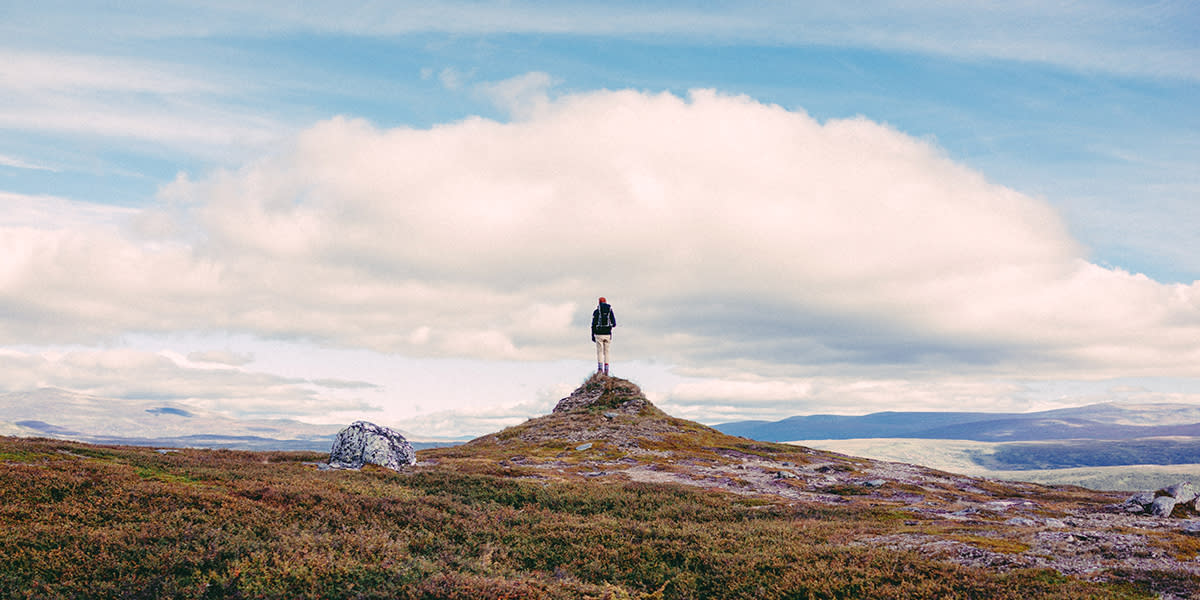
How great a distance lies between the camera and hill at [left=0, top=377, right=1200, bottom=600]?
16984 mm

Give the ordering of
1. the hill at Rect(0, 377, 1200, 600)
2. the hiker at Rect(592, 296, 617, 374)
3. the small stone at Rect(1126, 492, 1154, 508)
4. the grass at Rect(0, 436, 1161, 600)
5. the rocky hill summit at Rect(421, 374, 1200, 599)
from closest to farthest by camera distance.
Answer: the grass at Rect(0, 436, 1161, 600), the hill at Rect(0, 377, 1200, 600), the rocky hill summit at Rect(421, 374, 1200, 599), the small stone at Rect(1126, 492, 1154, 508), the hiker at Rect(592, 296, 617, 374)

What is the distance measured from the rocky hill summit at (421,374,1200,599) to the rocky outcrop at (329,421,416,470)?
2531mm

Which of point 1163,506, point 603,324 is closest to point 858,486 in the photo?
point 1163,506

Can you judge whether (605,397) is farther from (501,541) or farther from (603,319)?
(501,541)

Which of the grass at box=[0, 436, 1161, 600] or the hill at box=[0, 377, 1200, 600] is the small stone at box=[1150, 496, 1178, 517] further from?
the grass at box=[0, 436, 1161, 600]

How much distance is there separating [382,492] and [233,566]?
11.9 metres

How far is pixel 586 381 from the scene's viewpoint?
273 ft

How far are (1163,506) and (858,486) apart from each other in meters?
16.6

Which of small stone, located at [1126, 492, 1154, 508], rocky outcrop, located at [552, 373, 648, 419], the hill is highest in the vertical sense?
rocky outcrop, located at [552, 373, 648, 419]

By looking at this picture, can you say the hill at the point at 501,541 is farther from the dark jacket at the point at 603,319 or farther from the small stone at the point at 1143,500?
the dark jacket at the point at 603,319

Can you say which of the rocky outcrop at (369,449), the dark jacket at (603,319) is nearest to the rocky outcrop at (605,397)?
the dark jacket at (603,319)

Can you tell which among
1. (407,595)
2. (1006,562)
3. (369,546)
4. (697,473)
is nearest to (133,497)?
(369,546)

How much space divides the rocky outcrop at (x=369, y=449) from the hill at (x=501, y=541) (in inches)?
184

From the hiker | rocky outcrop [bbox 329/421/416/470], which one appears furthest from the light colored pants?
rocky outcrop [bbox 329/421/416/470]
